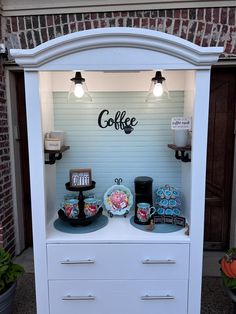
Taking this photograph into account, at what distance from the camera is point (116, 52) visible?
1.39 m

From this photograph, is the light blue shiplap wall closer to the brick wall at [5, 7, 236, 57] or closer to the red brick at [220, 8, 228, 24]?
the brick wall at [5, 7, 236, 57]

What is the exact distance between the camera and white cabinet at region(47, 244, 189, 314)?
60.9 inches

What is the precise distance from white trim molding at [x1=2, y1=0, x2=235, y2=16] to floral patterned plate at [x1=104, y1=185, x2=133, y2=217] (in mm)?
1654

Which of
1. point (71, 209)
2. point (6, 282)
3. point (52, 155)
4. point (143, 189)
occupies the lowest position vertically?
point (6, 282)

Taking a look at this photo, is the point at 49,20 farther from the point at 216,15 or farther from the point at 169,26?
the point at 216,15

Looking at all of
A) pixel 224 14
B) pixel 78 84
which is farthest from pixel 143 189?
pixel 224 14

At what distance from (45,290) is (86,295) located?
0.26 meters

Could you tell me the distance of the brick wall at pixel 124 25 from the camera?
222 cm

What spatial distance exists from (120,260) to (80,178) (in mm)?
608

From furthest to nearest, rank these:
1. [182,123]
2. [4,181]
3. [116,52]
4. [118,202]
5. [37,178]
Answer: [4,181], [118,202], [182,123], [37,178], [116,52]

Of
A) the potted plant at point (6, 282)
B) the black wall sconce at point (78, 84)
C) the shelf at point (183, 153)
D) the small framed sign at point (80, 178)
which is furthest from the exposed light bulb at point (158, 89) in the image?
the potted plant at point (6, 282)

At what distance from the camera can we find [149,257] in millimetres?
1549

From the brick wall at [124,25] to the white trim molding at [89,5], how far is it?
3 cm

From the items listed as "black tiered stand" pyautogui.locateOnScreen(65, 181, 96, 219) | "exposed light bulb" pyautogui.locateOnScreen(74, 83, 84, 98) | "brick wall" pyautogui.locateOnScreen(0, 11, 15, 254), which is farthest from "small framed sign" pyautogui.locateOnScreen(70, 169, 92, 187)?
"brick wall" pyautogui.locateOnScreen(0, 11, 15, 254)
